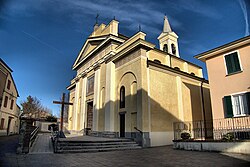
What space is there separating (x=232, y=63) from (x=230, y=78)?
1.05 metres

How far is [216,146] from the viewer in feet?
30.8

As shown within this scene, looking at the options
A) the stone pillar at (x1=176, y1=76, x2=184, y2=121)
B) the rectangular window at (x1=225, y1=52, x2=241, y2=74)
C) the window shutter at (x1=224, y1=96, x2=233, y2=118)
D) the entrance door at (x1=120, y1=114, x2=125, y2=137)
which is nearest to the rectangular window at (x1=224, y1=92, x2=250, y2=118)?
the window shutter at (x1=224, y1=96, x2=233, y2=118)

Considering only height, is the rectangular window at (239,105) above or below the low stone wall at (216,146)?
above

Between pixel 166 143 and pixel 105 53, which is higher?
pixel 105 53

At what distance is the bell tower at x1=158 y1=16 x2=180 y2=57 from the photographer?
1152 inches

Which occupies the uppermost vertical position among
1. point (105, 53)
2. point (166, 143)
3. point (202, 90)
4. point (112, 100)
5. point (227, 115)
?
point (105, 53)

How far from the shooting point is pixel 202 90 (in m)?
20.1

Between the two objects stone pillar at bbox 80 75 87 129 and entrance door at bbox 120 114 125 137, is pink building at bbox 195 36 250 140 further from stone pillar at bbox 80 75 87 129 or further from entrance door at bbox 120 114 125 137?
stone pillar at bbox 80 75 87 129

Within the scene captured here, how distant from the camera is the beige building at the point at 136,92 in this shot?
1402 centimetres

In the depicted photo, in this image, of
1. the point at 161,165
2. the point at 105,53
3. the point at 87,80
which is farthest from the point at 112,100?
the point at 161,165

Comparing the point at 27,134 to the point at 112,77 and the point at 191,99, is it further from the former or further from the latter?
the point at 191,99

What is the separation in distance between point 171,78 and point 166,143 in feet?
Answer: 19.8

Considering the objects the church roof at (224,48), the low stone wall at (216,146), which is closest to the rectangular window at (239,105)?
the low stone wall at (216,146)

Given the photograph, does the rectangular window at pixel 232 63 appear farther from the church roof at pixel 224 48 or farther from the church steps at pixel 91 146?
the church steps at pixel 91 146
